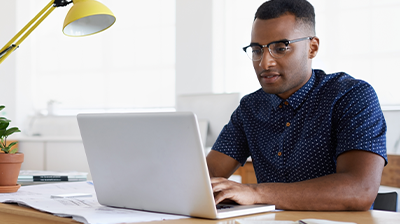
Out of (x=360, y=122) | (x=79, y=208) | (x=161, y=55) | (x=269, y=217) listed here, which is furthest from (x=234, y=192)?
(x=161, y=55)

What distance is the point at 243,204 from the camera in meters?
1.03

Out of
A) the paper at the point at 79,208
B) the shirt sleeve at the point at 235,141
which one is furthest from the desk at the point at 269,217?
the shirt sleeve at the point at 235,141

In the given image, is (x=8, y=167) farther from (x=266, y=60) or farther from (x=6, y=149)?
(x=266, y=60)

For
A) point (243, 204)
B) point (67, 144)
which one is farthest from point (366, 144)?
point (67, 144)

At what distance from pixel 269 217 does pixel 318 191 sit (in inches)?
7.8

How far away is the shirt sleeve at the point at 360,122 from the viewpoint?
1.20 metres

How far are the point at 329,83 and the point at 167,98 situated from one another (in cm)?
392

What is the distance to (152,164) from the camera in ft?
3.10

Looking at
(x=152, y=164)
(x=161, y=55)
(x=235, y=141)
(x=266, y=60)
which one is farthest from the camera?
(x=161, y=55)

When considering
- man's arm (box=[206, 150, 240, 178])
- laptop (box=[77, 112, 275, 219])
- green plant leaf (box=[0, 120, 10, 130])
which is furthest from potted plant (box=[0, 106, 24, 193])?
man's arm (box=[206, 150, 240, 178])

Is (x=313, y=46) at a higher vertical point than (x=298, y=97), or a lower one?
higher

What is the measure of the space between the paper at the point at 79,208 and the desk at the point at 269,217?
0.02m

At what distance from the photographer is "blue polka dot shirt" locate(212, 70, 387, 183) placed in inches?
49.7

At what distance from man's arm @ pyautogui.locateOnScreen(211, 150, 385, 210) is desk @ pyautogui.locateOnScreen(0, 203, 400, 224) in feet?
0.12
